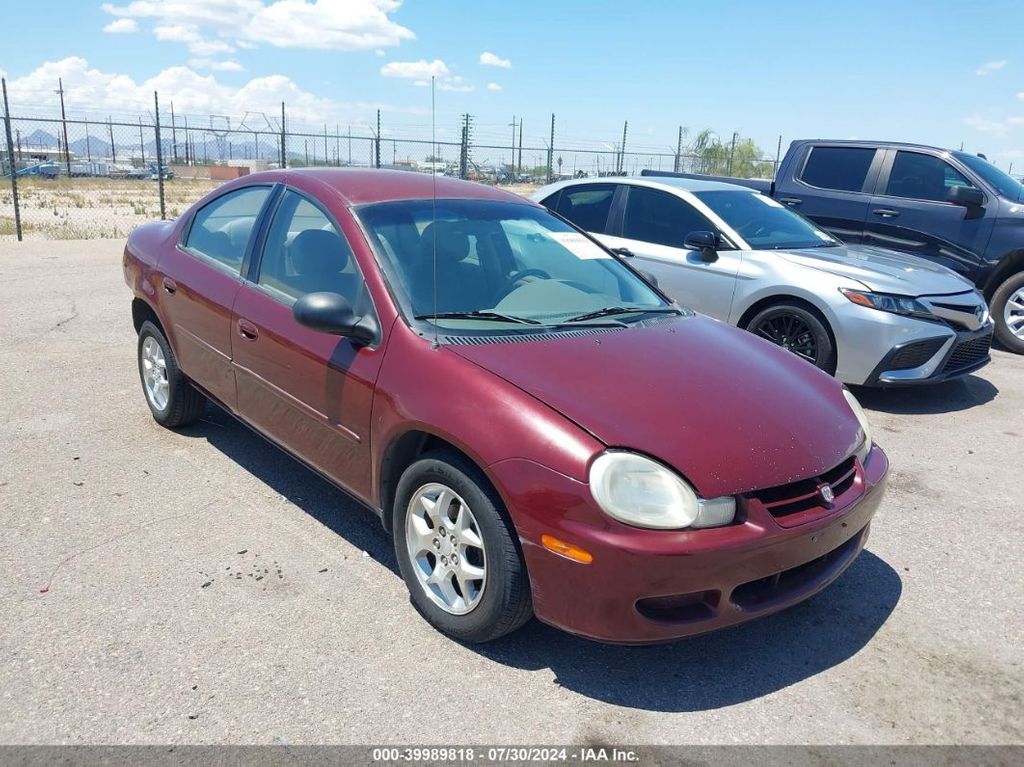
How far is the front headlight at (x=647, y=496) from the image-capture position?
7.97 feet

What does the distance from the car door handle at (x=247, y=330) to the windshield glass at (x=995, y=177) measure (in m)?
7.48

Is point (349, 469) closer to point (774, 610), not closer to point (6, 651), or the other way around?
point (6, 651)

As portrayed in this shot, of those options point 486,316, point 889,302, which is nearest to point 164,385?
point 486,316

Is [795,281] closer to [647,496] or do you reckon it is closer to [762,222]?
[762,222]

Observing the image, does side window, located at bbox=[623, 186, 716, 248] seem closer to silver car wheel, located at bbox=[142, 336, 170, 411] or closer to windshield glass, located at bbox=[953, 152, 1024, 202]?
windshield glass, located at bbox=[953, 152, 1024, 202]

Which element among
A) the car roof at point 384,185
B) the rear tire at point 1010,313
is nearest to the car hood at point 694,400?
the car roof at point 384,185

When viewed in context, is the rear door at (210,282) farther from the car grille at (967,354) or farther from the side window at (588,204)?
the car grille at (967,354)

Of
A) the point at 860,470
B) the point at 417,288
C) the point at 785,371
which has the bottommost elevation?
the point at 860,470

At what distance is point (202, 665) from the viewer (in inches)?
107

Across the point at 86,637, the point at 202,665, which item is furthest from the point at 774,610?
the point at 86,637

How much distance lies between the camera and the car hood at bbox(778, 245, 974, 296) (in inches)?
227

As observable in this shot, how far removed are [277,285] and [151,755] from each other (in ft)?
6.80

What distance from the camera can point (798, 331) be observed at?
5.99 metres

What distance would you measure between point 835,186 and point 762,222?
2.41 meters
